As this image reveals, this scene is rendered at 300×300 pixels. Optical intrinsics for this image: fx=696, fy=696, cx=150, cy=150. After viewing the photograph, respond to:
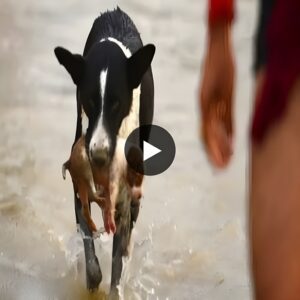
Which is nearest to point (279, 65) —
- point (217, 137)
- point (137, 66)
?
point (217, 137)

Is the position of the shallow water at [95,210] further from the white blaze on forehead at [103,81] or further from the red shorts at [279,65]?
the red shorts at [279,65]

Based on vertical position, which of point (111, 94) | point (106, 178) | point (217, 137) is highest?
point (217, 137)

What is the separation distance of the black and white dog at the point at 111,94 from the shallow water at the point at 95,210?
0.04 ft

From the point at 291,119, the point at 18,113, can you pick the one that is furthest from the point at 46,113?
the point at 291,119

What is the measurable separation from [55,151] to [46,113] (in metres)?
0.06

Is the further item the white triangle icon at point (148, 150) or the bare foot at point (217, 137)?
the white triangle icon at point (148, 150)

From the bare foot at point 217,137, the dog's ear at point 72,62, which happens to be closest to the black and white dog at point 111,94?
the dog's ear at point 72,62

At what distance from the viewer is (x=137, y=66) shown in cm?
94

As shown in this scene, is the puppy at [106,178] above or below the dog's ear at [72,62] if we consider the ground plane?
below

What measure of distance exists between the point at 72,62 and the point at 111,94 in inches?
3.0

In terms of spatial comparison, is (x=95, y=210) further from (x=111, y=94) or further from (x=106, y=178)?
(x=111, y=94)
